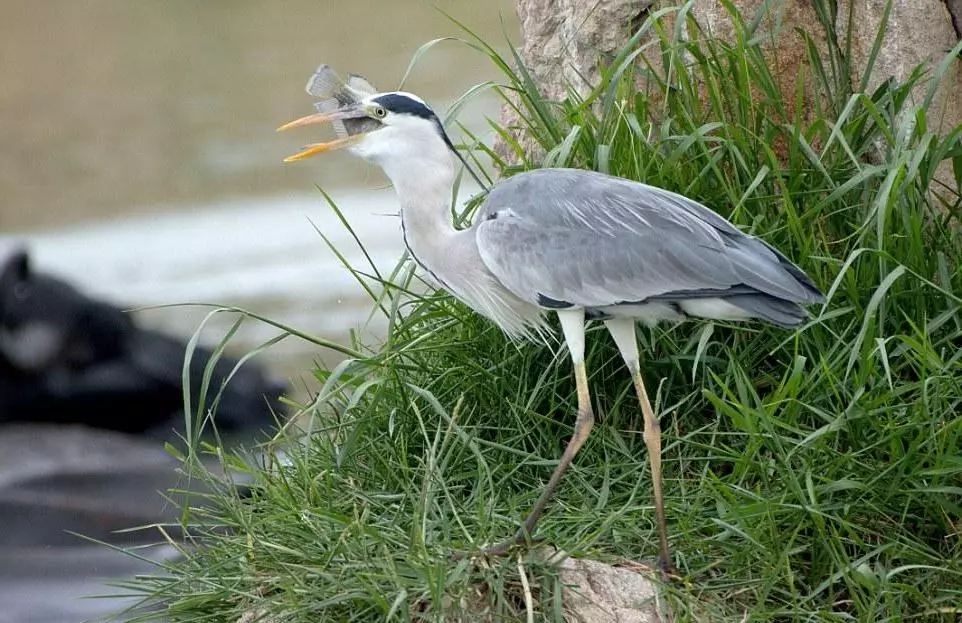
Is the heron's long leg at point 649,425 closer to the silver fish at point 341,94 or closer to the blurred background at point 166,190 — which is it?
the silver fish at point 341,94

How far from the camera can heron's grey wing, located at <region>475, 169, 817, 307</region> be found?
3.40 metres

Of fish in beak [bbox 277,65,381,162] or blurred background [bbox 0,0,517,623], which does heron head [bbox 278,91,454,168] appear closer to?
fish in beak [bbox 277,65,381,162]

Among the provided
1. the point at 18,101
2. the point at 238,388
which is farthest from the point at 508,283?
the point at 18,101

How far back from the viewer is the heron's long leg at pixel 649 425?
11.0 ft

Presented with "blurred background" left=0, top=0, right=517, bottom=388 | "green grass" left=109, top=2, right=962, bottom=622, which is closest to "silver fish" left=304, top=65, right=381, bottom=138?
"green grass" left=109, top=2, right=962, bottom=622

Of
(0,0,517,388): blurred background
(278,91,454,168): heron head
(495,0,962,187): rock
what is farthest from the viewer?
(0,0,517,388): blurred background

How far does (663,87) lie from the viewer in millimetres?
4086

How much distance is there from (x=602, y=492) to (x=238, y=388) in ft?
13.1

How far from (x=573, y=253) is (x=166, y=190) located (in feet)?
28.1

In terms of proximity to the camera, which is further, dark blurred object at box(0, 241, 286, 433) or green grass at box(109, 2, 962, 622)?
dark blurred object at box(0, 241, 286, 433)

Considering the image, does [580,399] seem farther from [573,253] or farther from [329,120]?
[329,120]

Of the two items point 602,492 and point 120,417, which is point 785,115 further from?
→ point 120,417

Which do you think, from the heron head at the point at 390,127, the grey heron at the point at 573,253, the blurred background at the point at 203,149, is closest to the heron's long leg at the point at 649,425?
the grey heron at the point at 573,253

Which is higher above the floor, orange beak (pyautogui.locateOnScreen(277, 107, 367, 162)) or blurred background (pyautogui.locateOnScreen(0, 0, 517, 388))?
orange beak (pyautogui.locateOnScreen(277, 107, 367, 162))
